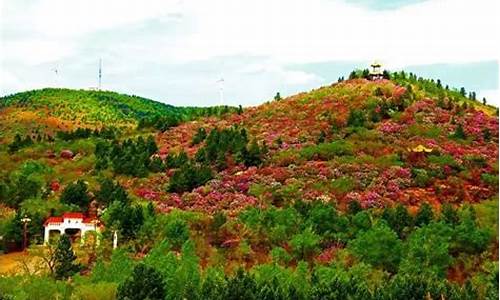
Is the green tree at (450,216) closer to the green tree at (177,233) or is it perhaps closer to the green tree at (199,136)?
the green tree at (177,233)

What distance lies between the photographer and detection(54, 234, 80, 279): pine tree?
161 feet

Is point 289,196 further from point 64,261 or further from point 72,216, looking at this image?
point 64,261

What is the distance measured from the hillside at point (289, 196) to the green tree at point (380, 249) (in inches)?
3.3

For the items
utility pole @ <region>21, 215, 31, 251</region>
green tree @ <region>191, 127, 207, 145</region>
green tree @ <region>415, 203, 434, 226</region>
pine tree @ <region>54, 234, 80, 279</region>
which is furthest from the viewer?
green tree @ <region>191, 127, 207, 145</region>

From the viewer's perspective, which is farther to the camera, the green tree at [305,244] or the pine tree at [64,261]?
the green tree at [305,244]

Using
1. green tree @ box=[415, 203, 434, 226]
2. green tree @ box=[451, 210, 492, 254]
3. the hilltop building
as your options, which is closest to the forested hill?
the hilltop building

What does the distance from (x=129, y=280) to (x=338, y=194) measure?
2753 cm

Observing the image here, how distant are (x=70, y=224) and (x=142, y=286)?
20810 mm

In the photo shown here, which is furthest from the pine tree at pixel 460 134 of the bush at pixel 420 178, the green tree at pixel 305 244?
the green tree at pixel 305 244

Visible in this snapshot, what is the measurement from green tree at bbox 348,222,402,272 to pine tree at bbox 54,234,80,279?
55.2ft

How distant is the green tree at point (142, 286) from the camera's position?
A: 1580 inches

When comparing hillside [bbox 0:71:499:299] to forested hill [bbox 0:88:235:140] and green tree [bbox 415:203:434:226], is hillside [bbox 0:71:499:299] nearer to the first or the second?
green tree [bbox 415:203:434:226]

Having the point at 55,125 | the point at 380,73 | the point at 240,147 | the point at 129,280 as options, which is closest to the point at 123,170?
the point at 240,147

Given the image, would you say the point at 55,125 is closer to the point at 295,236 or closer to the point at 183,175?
the point at 183,175
